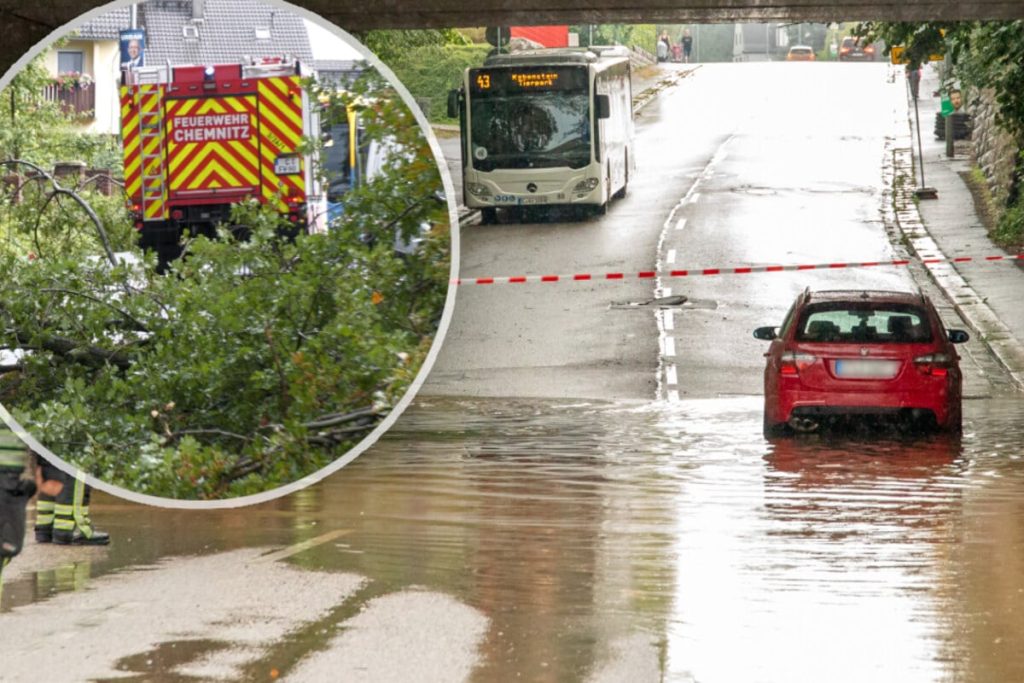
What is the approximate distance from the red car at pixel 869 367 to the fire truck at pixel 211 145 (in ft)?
36.8

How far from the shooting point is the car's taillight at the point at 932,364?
48.3ft

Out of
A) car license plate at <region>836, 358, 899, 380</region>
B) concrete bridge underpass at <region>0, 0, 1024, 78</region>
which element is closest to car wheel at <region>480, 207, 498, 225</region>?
concrete bridge underpass at <region>0, 0, 1024, 78</region>

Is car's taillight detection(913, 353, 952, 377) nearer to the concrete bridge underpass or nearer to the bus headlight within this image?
the concrete bridge underpass

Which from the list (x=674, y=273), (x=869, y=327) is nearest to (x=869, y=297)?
(x=869, y=327)

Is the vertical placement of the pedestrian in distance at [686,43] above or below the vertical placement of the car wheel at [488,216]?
above

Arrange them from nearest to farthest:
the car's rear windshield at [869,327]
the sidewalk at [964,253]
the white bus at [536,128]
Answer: the car's rear windshield at [869,327], the sidewalk at [964,253], the white bus at [536,128]

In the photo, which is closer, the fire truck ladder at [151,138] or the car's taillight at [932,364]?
the fire truck ladder at [151,138]

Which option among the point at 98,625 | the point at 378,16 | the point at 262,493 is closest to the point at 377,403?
the point at 262,493

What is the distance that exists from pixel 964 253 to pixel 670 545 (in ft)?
66.4

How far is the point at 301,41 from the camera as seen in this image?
416 cm

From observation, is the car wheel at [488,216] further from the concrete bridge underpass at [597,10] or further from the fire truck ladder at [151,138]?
the fire truck ladder at [151,138]

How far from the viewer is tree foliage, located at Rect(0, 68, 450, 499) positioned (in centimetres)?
414

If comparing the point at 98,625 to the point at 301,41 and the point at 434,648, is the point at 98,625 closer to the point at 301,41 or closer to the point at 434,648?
the point at 434,648

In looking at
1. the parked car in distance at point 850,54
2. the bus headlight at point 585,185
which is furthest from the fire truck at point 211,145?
the parked car in distance at point 850,54
